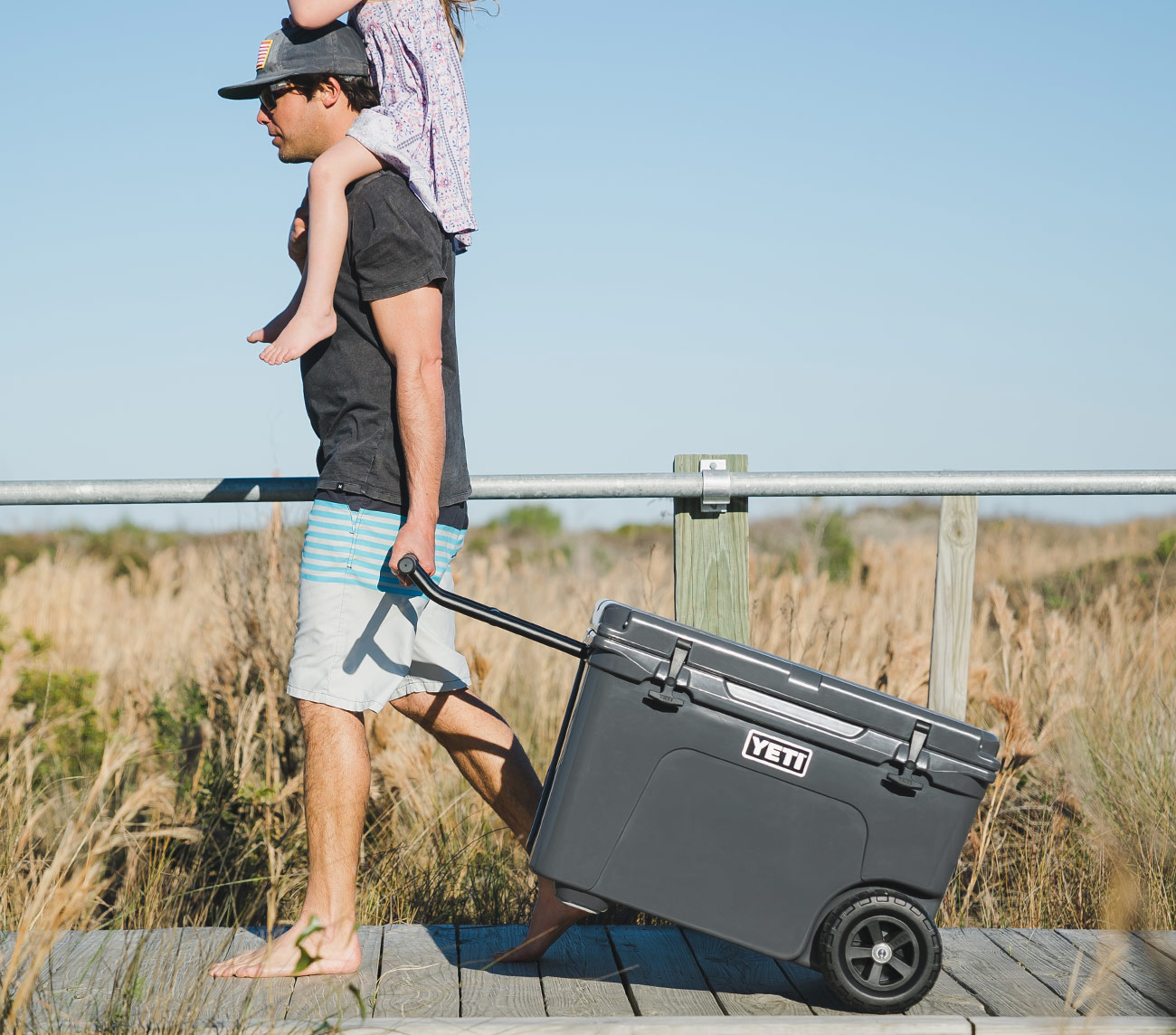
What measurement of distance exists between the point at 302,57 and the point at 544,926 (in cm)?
190

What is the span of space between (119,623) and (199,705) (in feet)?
7.84

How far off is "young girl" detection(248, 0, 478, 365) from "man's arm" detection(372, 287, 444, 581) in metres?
0.13

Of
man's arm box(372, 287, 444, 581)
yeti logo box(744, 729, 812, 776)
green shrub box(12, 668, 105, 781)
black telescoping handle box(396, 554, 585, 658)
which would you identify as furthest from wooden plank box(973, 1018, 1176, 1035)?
green shrub box(12, 668, 105, 781)

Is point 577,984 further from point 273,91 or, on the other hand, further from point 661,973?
point 273,91

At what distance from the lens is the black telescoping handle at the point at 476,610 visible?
2.19 meters

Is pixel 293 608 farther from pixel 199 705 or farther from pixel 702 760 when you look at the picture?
pixel 702 760

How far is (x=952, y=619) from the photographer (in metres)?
3.06

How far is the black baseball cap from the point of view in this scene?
2.38m

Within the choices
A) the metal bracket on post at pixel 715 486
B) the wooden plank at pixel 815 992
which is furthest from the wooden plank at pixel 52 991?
the metal bracket on post at pixel 715 486

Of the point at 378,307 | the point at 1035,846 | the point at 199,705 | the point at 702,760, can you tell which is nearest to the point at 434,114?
the point at 378,307

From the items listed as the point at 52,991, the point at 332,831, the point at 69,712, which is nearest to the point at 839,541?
the point at 69,712

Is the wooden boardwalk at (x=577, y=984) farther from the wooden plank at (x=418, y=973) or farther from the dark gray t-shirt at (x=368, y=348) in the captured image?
the dark gray t-shirt at (x=368, y=348)

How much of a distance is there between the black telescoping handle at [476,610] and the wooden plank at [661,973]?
648 millimetres

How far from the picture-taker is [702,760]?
7.03 feet
